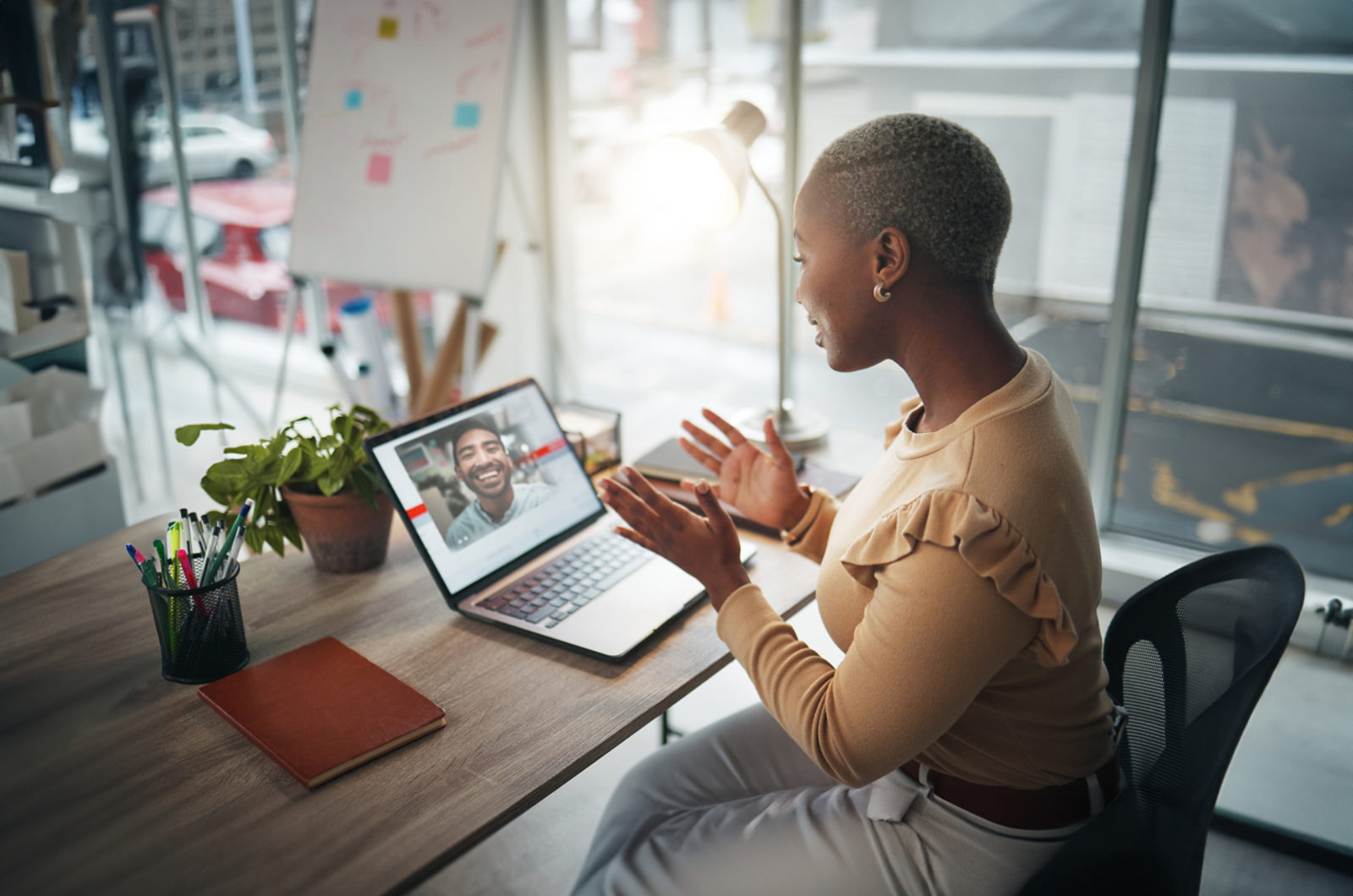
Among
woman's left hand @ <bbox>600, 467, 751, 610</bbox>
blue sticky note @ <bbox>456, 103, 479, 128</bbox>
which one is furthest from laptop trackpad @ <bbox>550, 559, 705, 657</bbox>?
blue sticky note @ <bbox>456, 103, 479, 128</bbox>

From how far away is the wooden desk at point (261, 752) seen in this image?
98 cm

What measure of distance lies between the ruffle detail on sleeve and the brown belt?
19cm

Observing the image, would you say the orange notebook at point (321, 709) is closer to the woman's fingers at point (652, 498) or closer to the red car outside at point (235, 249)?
the woman's fingers at point (652, 498)

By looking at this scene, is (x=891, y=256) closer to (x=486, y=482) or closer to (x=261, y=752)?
(x=486, y=482)

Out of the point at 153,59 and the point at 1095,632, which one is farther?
the point at 153,59

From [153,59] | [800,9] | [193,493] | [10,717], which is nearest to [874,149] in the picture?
[10,717]

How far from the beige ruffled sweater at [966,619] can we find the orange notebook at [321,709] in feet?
1.23

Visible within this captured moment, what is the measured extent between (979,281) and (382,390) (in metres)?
1.49

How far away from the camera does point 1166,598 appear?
4.11 feet

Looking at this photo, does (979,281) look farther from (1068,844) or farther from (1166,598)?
(1068,844)

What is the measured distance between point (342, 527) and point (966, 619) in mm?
879

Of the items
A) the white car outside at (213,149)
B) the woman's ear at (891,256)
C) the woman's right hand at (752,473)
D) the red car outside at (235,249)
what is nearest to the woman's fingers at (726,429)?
the woman's right hand at (752,473)

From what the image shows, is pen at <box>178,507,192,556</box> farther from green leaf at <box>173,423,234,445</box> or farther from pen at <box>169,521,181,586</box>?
green leaf at <box>173,423,234,445</box>

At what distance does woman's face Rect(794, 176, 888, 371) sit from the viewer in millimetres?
1097
